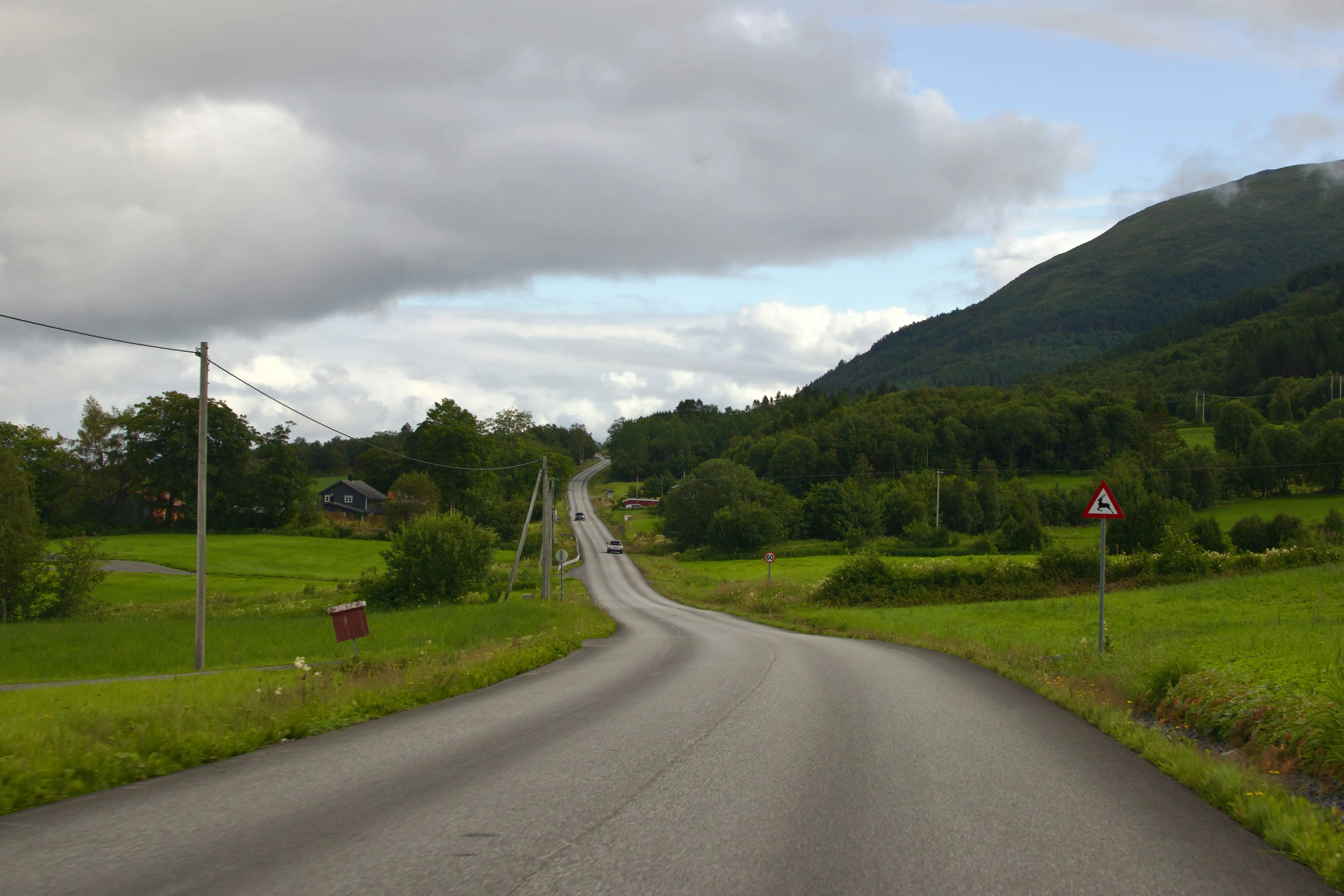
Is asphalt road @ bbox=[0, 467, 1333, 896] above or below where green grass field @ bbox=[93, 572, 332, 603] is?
above

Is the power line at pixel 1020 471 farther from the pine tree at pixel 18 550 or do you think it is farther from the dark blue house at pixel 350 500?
the pine tree at pixel 18 550

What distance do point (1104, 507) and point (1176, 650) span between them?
2758 mm

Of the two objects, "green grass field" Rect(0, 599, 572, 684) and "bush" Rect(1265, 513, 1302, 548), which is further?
"bush" Rect(1265, 513, 1302, 548)

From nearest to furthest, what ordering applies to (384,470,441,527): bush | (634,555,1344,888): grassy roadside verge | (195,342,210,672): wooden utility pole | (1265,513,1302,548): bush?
1. (634,555,1344,888): grassy roadside verge
2. (195,342,210,672): wooden utility pole
3. (1265,513,1302,548): bush
4. (384,470,441,527): bush

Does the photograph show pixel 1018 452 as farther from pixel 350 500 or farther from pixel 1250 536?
pixel 350 500

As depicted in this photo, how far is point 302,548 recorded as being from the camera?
6794 cm

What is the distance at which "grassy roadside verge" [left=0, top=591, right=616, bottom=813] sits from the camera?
6.62 meters

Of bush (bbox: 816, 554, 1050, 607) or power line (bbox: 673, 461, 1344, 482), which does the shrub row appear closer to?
bush (bbox: 816, 554, 1050, 607)

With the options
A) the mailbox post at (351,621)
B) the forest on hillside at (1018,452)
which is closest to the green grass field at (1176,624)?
the mailbox post at (351,621)

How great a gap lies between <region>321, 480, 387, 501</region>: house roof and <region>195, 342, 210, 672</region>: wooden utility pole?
268 feet

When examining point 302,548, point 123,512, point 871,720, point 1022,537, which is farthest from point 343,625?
point 123,512

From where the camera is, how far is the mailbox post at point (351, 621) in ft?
50.0

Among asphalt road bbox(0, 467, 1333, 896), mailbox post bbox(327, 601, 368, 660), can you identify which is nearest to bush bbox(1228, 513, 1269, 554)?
mailbox post bbox(327, 601, 368, 660)

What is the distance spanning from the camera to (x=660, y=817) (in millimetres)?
5688
